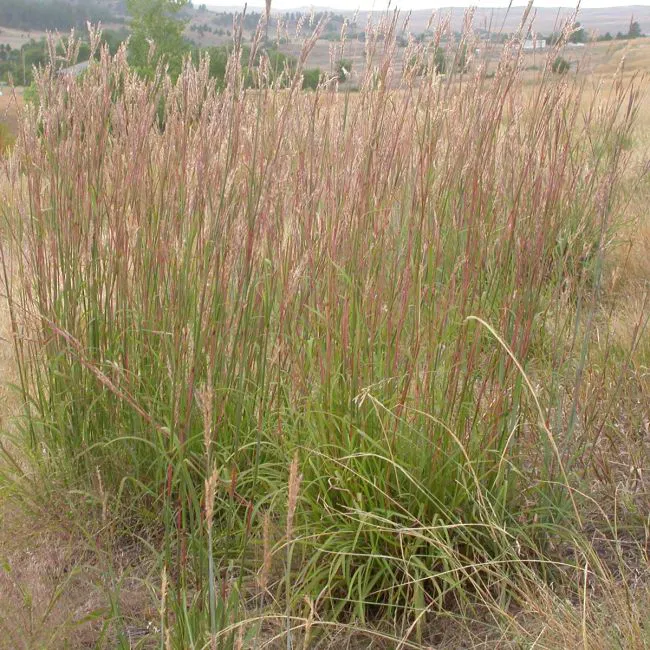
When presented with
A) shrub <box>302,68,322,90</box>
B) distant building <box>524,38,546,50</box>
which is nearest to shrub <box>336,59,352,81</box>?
shrub <box>302,68,322,90</box>

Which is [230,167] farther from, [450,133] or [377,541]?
[377,541]

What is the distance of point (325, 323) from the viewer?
2053 millimetres

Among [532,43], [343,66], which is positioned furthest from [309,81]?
[532,43]

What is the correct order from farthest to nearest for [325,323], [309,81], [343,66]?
[309,81]
[343,66]
[325,323]

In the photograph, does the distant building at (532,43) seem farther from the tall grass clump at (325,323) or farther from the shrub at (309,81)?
the shrub at (309,81)

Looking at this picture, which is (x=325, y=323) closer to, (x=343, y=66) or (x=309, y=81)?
(x=343, y=66)

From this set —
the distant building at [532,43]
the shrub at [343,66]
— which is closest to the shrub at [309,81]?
the shrub at [343,66]

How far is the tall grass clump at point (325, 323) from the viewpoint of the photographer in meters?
1.83

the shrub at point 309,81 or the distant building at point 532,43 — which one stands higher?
the distant building at point 532,43

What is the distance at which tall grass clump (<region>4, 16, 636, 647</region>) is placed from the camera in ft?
6.01

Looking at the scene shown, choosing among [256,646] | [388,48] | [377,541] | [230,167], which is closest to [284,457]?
[377,541]

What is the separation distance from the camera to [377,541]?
6.00 ft

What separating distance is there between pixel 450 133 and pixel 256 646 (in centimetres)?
144

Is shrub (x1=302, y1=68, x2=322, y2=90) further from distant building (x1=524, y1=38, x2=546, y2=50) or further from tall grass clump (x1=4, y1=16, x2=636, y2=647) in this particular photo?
distant building (x1=524, y1=38, x2=546, y2=50)
